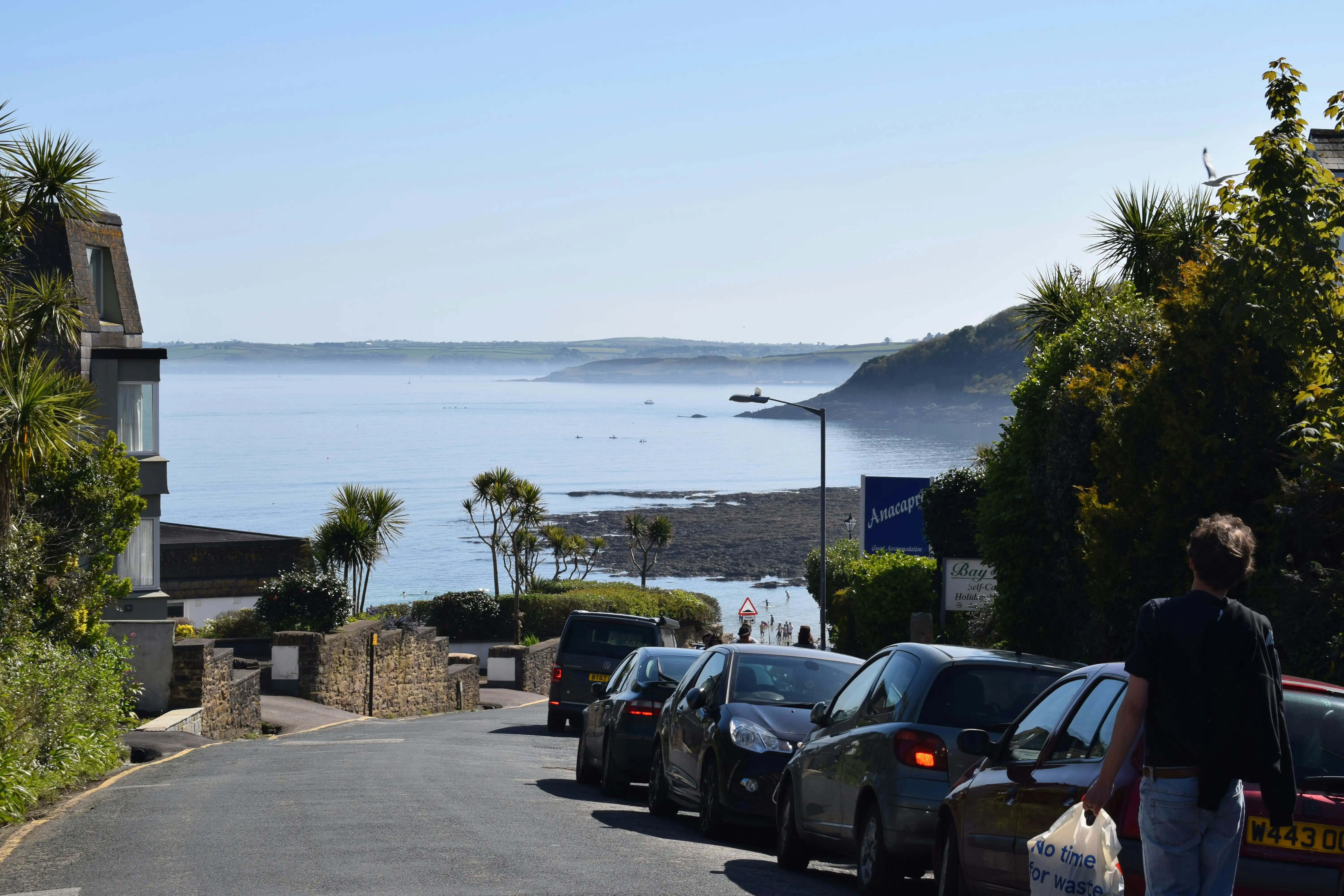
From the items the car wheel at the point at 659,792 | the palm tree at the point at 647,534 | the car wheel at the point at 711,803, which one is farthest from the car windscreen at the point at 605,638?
the palm tree at the point at 647,534

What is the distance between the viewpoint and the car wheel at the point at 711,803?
11.1 meters

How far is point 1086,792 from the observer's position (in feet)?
19.8

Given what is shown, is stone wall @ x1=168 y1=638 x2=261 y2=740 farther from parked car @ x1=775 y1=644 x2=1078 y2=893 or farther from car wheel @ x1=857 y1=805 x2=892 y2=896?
car wheel @ x1=857 y1=805 x2=892 y2=896

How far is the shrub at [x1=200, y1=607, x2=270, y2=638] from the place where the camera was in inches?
1506

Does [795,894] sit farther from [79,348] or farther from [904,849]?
[79,348]

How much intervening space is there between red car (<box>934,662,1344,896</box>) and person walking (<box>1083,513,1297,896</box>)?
1.34 ft

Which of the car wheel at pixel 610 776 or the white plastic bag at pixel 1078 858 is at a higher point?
the white plastic bag at pixel 1078 858

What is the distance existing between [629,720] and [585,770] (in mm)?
1705

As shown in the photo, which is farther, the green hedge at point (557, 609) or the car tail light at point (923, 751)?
the green hedge at point (557, 609)

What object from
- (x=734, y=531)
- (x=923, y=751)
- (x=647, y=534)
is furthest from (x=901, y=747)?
(x=734, y=531)

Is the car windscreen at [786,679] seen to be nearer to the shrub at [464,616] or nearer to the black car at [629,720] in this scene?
the black car at [629,720]

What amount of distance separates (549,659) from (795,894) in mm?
37494

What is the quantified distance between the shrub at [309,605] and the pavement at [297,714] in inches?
127

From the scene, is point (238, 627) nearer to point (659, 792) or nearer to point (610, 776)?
point (610, 776)
